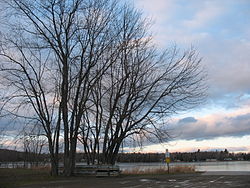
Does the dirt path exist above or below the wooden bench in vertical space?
below

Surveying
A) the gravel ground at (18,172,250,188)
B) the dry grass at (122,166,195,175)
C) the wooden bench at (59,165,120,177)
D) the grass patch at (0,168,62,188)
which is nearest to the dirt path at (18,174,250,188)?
the gravel ground at (18,172,250,188)

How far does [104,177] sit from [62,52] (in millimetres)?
8654

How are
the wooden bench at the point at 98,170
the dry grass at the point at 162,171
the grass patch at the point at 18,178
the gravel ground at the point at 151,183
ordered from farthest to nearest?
the dry grass at the point at 162,171
the wooden bench at the point at 98,170
the gravel ground at the point at 151,183
the grass patch at the point at 18,178

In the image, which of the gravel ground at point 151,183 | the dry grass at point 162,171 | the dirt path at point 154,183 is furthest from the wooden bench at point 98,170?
the dry grass at point 162,171

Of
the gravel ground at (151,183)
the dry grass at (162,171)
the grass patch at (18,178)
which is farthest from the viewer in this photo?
the dry grass at (162,171)

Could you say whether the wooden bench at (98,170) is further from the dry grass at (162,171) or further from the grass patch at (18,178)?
the dry grass at (162,171)

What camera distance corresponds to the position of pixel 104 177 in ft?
72.3

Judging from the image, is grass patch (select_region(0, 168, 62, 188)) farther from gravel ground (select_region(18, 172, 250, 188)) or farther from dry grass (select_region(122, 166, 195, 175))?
dry grass (select_region(122, 166, 195, 175))

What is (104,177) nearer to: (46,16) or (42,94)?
(42,94)

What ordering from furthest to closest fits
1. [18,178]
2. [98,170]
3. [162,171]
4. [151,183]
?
[162,171] < [98,170] < [18,178] < [151,183]

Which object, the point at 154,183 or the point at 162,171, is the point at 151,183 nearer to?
the point at 154,183

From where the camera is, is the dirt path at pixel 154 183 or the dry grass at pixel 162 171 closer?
the dirt path at pixel 154 183

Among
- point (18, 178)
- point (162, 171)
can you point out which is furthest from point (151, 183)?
point (162, 171)

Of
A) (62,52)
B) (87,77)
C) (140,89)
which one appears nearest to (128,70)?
Result: (140,89)
